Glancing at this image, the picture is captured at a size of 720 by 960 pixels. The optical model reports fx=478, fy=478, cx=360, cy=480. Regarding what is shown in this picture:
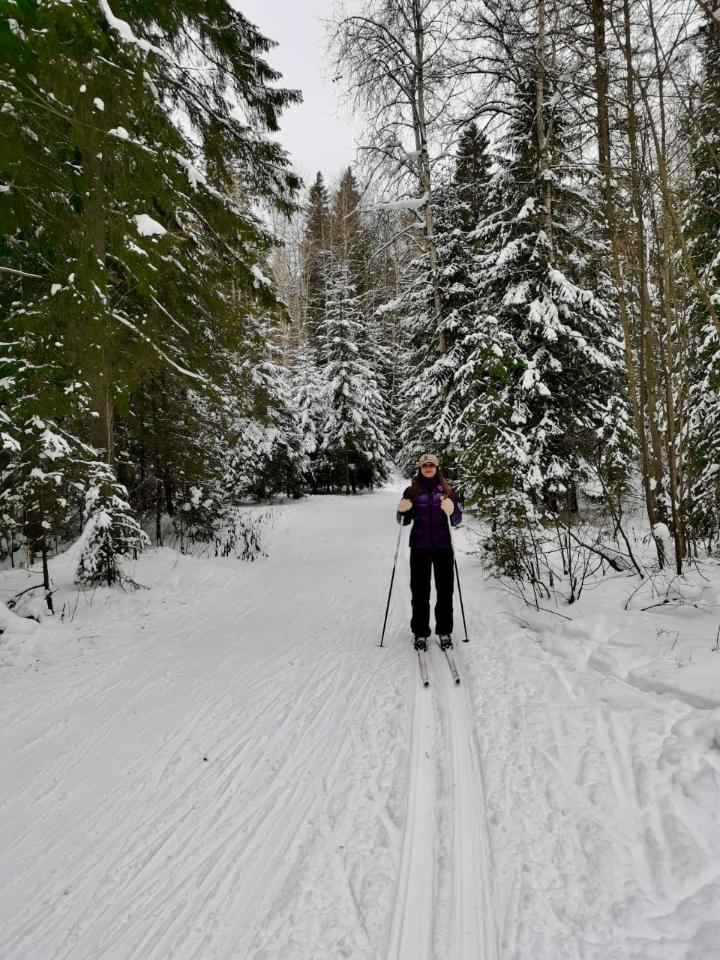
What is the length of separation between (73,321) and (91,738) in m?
4.27

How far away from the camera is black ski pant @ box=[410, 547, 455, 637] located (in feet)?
16.1

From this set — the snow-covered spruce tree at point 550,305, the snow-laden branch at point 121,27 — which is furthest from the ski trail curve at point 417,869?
the snow-covered spruce tree at point 550,305

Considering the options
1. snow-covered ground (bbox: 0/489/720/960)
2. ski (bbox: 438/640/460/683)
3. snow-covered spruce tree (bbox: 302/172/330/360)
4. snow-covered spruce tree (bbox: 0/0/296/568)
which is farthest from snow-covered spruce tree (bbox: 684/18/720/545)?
snow-covered spruce tree (bbox: 302/172/330/360)

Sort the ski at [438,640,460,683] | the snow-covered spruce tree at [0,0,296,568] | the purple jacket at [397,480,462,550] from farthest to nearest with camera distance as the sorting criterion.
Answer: the purple jacket at [397,480,462,550]
the snow-covered spruce tree at [0,0,296,568]
the ski at [438,640,460,683]

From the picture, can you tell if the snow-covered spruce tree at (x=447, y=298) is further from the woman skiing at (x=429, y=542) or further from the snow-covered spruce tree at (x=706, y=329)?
the woman skiing at (x=429, y=542)

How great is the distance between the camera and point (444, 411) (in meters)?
13.6

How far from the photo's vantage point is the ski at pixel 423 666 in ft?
13.5

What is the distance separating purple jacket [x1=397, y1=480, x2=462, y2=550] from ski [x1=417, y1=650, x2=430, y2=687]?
1.08 m

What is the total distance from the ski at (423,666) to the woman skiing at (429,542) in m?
0.27

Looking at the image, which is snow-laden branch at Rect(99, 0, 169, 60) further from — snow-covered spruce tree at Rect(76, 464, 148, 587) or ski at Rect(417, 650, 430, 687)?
ski at Rect(417, 650, 430, 687)

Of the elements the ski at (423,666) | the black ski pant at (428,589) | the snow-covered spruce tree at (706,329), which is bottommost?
the ski at (423,666)

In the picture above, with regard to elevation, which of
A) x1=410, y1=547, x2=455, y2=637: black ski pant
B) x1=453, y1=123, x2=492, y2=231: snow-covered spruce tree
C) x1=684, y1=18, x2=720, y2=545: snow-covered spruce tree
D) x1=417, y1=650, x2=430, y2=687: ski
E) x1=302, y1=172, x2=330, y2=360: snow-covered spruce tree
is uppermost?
x1=302, y1=172, x2=330, y2=360: snow-covered spruce tree

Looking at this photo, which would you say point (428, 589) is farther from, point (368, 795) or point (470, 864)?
point (470, 864)

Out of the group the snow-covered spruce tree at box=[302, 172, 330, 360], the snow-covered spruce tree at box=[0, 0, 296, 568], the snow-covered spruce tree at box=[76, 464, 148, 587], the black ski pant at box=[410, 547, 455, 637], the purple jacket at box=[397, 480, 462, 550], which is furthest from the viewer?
the snow-covered spruce tree at box=[302, 172, 330, 360]
